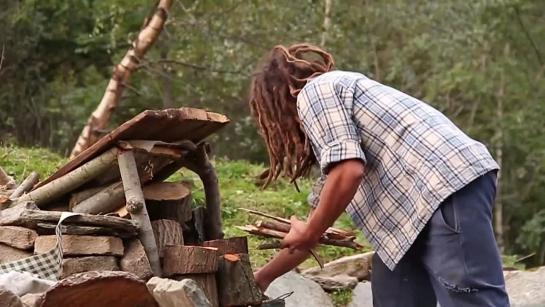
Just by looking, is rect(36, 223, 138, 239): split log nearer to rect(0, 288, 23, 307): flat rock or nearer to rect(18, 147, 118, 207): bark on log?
rect(18, 147, 118, 207): bark on log

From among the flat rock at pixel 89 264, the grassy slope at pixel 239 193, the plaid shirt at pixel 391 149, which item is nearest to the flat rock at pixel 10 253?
the flat rock at pixel 89 264

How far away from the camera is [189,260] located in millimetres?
3564

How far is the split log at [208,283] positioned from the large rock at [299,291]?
156 centimetres

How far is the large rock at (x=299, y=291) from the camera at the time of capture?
5289mm

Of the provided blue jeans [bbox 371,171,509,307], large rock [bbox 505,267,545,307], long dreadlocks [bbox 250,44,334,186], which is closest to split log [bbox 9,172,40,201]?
long dreadlocks [bbox 250,44,334,186]

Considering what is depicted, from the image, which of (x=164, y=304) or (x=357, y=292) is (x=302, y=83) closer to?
(x=164, y=304)

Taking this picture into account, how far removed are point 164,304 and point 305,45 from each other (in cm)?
101

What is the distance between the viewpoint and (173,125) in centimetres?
371

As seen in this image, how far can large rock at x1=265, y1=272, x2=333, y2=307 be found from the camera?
17.4 ft

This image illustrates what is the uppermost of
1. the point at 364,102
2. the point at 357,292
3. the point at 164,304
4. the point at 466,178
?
the point at 364,102

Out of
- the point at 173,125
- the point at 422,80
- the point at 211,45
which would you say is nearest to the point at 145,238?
the point at 173,125

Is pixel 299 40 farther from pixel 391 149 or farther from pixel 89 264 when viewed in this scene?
pixel 391 149

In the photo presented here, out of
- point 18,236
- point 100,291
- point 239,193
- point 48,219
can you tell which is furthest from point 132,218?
point 239,193

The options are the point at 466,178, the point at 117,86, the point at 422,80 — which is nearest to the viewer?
the point at 466,178
